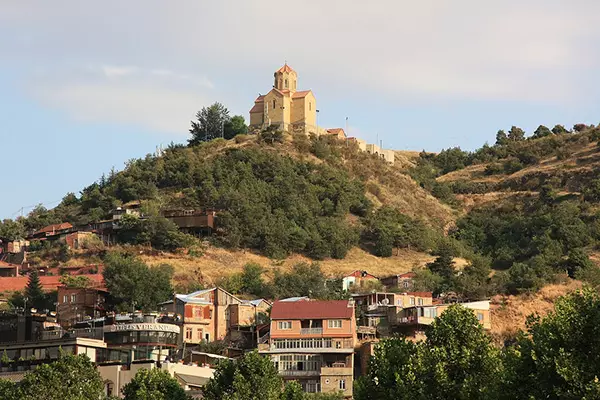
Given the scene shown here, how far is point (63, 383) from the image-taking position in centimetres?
6481

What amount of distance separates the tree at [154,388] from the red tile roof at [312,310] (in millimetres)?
20300

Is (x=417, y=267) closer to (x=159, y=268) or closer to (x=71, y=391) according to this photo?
(x=159, y=268)

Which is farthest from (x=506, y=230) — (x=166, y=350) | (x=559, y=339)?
(x=559, y=339)

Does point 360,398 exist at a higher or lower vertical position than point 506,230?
lower

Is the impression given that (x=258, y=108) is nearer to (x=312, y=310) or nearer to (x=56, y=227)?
(x=56, y=227)

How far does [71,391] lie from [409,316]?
29675 mm

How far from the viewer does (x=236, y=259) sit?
11094 centimetres

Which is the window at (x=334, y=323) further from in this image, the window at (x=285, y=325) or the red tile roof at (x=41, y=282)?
the red tile roof at (x=41, y=282)

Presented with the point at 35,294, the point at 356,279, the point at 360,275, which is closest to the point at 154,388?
the point at 35,294

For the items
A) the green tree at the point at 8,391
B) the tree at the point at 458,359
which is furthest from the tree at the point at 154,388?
the tree at the point at 458,359

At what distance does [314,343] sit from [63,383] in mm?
22202

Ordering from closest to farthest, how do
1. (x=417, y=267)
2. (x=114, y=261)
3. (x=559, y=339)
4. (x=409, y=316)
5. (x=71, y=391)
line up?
(x=559, y=339)
(x=71, y=391)
(x=409, y=316)
(x=114, y=261)
(x=417, y=267)

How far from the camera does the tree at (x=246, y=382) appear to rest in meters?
60.7

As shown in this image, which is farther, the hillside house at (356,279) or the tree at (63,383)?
the hillside house at (356,279)
